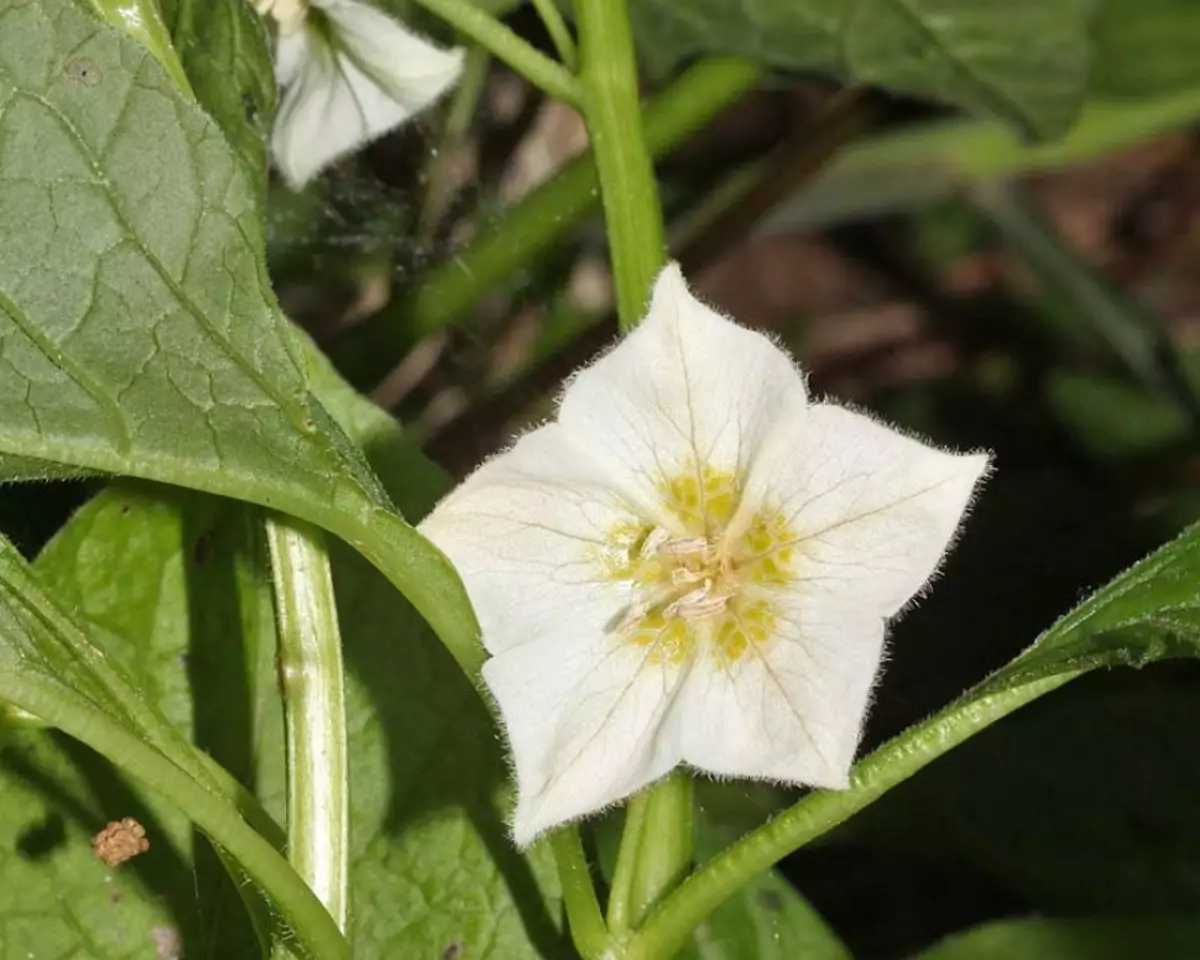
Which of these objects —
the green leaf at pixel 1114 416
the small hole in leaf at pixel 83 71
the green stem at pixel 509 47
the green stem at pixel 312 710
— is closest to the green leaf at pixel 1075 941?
the green stem at pixel 312 710

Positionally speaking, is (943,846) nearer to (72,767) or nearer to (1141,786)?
(1141,786)

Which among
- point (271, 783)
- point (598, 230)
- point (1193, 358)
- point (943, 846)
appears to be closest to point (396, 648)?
point (271, 783)

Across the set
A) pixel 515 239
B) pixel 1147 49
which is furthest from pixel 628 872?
pixel 1147 49

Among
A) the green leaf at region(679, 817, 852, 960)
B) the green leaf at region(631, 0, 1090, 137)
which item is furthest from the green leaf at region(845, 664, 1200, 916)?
the green leaf at region(631, 0, 1090, 137)

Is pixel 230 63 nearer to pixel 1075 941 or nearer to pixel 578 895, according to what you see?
pixel 578 895

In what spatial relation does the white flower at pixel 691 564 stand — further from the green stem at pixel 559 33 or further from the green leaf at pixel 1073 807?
the green leaf at pixel 1073 807

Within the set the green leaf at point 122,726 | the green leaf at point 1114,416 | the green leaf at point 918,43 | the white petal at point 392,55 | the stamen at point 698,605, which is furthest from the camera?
the green leaf at point 1114,416

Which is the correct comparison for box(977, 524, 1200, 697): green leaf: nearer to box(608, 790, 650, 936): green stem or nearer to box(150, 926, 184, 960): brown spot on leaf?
box(608, 790, 650, 936): green stem
